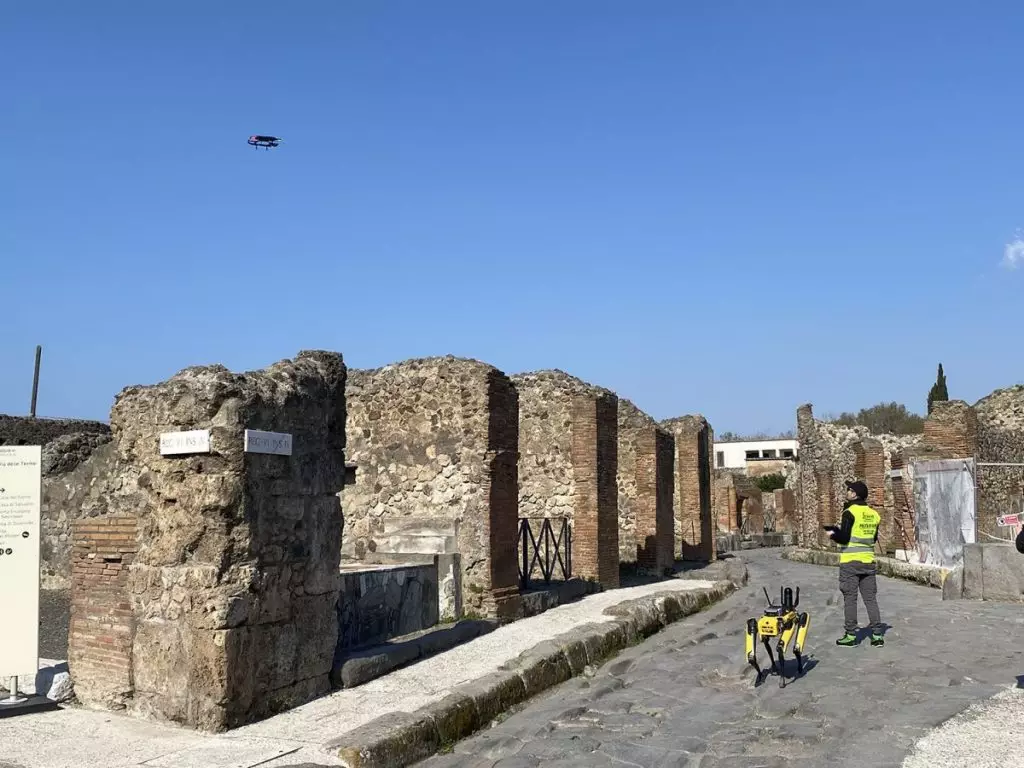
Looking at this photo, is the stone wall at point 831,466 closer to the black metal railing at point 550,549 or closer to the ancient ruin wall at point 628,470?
the ancient ruin wall at point 628,470

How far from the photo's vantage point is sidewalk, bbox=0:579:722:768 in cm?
502

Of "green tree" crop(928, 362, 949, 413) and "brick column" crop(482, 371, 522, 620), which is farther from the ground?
"green tree" crop(928, 362, 949, 413)

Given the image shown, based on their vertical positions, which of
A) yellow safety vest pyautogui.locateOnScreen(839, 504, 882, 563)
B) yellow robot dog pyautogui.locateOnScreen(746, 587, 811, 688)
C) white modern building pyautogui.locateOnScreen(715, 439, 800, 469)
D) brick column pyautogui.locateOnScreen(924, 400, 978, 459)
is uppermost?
white modern building pyautogui.locateOnScreen(715, 439, 800, 469)

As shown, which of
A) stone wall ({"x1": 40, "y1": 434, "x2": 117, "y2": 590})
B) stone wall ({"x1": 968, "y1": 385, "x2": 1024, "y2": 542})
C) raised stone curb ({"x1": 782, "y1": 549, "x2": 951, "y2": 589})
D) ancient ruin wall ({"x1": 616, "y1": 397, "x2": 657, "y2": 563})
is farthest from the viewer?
stone wall ({"x1": 968, "y1": 385, "x2": 1024, "y2": 542})

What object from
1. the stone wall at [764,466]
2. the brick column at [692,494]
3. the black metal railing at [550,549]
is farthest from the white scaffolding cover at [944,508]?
the stone wall at [764,466]

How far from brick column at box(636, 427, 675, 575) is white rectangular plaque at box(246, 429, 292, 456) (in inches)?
442

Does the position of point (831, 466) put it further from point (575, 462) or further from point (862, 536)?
point (862, 536)

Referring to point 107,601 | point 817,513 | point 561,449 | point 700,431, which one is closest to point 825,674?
point 107,601

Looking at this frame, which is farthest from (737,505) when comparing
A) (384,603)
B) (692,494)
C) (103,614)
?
(103,614)

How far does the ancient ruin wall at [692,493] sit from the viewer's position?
21.4 metres

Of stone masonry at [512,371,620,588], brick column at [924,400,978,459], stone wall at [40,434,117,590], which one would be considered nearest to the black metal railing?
stone masonry at [512,371,620,588]

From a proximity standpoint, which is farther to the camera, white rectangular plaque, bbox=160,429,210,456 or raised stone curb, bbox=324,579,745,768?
white rectangular plaque, bbox=160,429,210,456

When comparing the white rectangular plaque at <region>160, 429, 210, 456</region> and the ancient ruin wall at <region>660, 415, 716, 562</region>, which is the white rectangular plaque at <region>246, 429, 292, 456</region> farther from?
the ancient ruin wall at <region>660, 415, 716, 562</region>

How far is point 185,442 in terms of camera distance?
6066 mm
